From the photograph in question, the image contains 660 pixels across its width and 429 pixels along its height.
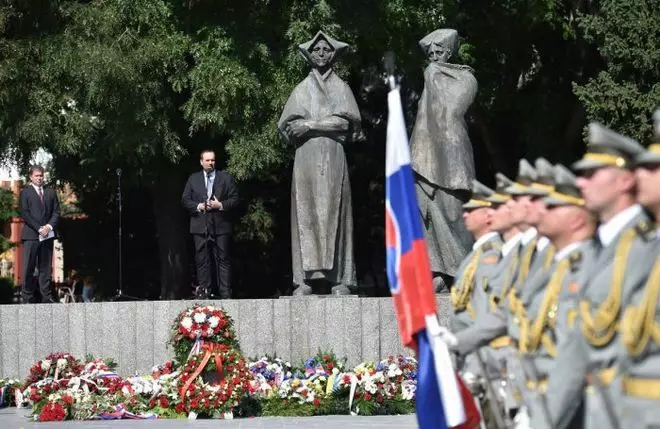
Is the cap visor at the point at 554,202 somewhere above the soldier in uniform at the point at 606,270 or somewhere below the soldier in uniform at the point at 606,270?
above

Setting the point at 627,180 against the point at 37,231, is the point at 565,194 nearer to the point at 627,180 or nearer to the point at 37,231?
the point at 627,180

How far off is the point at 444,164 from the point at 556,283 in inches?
390

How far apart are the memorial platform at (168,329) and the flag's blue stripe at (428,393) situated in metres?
6.78

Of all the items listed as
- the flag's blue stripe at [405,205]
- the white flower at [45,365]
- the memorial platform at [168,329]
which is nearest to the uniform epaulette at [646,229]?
the flag's blue stripe at [405,205]

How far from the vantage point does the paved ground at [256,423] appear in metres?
14.9

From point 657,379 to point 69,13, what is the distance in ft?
70.7

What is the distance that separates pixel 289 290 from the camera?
107ft

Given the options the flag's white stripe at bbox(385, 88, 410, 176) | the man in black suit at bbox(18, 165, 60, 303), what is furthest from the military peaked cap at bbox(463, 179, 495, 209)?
the man in black suit at bbox(18, 165, 60, 303)

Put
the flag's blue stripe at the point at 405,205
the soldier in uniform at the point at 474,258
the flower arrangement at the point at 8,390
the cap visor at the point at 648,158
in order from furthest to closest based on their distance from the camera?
the flower arrangement at the point at 8,390 < the flag's blue stripe at the point at 405,205 < the soldier in uniform at the point at 474,258 < the cap visor at the point at 648,158

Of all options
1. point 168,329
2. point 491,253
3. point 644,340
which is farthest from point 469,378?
point 168,329

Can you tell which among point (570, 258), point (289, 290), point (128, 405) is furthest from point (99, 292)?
point (570, 258)

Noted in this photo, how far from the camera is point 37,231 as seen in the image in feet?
64.0

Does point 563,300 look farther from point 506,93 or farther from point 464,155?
point 506,93

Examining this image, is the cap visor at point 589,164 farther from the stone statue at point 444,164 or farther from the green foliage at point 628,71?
the green foliage at point 628,71
